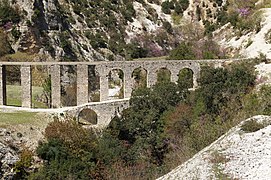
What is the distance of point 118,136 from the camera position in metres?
40.9

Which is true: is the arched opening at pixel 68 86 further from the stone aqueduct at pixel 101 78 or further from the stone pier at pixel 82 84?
the stone aqueduct at pixel 101 78

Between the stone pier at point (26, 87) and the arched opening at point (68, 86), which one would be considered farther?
the arched opening at point (68, 86)

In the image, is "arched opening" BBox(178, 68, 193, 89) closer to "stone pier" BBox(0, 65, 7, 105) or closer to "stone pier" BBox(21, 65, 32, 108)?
"stone pier" BBox(21, 65, 32, 108)

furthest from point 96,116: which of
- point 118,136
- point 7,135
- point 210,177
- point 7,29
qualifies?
point 210,177

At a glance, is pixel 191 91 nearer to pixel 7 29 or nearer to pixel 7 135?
pixel 7 135

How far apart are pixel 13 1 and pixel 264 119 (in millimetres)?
40668

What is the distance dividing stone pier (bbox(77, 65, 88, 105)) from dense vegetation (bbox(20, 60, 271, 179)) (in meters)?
5.83

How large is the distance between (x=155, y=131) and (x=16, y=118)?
980cm

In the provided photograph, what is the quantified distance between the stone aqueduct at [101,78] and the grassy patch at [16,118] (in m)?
3.92

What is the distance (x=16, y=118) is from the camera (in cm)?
3838

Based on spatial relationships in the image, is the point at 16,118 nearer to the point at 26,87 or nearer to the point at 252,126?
the point at 26,87

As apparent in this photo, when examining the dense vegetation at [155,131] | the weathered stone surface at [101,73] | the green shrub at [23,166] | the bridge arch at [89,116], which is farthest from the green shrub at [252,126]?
the weathered stone surface at [101,73]

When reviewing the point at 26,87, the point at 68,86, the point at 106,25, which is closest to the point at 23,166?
the point at 26,87

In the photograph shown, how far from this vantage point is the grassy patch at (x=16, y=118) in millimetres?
A: 37094
